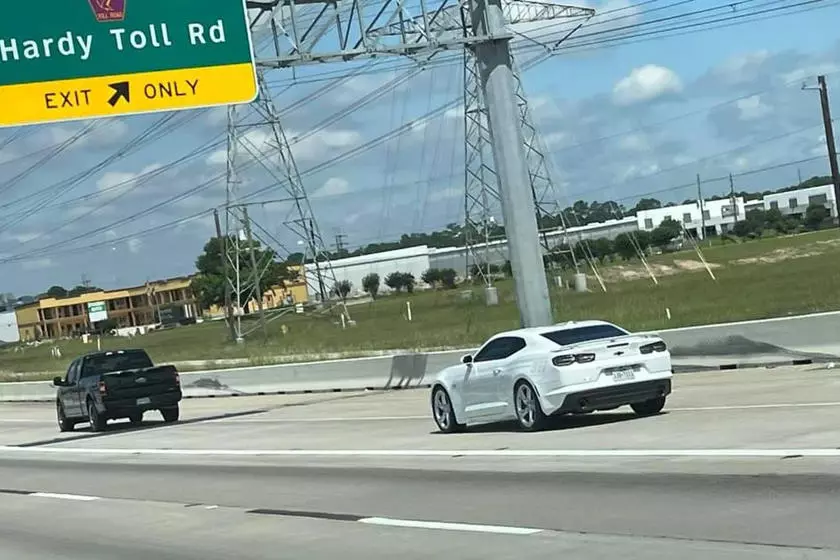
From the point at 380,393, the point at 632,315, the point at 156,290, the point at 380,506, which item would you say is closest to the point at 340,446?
the point at 380,506

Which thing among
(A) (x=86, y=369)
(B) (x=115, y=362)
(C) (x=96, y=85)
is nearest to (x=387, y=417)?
(C) (x=96, y=85)

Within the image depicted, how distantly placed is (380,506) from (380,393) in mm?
21843

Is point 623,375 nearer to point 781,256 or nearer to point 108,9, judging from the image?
point 108,9

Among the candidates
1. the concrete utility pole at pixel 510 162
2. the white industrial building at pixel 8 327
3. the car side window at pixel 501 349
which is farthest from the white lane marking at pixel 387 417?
the white industrial building at pixel 8 327

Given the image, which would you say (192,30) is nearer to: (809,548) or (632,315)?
(809,548)

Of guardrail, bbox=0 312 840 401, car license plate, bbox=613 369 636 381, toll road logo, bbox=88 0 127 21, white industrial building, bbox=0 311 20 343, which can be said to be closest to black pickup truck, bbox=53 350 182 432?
guardrail, bbox=0 312 840 401

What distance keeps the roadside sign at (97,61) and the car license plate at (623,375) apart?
10.3 m

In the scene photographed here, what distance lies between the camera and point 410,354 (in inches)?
1352

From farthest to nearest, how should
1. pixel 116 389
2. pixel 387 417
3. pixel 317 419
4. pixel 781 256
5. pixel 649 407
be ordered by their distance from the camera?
pixel 781 256, pixel 116 389, pixel 317 419, pixel 387 417, pixel 649 407

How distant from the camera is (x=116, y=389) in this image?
29.8 meters

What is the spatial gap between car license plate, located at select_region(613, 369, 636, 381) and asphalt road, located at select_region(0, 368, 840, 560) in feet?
2.13

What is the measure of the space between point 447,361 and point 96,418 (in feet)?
29.9

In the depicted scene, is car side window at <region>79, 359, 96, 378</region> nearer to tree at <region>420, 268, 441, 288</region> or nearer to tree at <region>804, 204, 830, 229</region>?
tree at <region>420, 268, 441, 288</region>

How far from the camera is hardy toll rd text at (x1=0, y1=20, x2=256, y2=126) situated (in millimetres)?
22422
